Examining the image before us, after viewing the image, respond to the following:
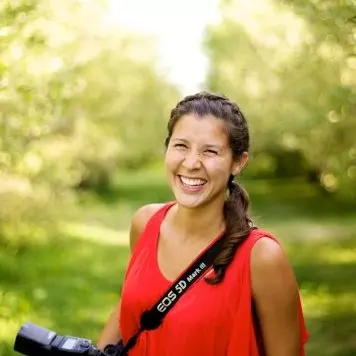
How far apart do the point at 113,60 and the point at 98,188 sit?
11570 mm

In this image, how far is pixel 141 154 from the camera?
140ft

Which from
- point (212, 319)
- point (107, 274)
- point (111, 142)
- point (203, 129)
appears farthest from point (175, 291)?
point (111, 142)

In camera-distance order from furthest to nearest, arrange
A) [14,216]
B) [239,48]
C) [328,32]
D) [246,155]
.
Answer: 1. [239,48]
2. [14,216]
3. [328,32]
4. [246,155]

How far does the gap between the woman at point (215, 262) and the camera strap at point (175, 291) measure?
0.8 inches

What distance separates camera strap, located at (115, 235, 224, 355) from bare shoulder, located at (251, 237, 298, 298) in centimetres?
15

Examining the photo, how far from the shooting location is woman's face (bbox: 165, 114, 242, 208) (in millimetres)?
2879

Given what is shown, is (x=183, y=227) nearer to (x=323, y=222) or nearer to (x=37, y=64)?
(x=37, y=64)

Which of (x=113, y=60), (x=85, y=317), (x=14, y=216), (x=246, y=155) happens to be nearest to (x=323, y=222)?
(x=113, y=60)

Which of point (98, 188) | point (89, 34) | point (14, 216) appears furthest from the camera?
point (98, 188)

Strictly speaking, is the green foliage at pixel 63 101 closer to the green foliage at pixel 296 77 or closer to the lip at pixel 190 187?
the green foliage at pixel 296 77

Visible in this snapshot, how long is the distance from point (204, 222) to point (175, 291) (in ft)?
0.91

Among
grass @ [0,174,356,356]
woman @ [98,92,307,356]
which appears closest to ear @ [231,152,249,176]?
woman @ [98,92,307,356]

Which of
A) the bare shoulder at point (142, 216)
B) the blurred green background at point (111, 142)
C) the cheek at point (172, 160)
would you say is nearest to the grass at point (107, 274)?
the blurred green background at point (111, 142)

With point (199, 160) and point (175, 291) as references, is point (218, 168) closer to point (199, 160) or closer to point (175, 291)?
point (199, 160)
